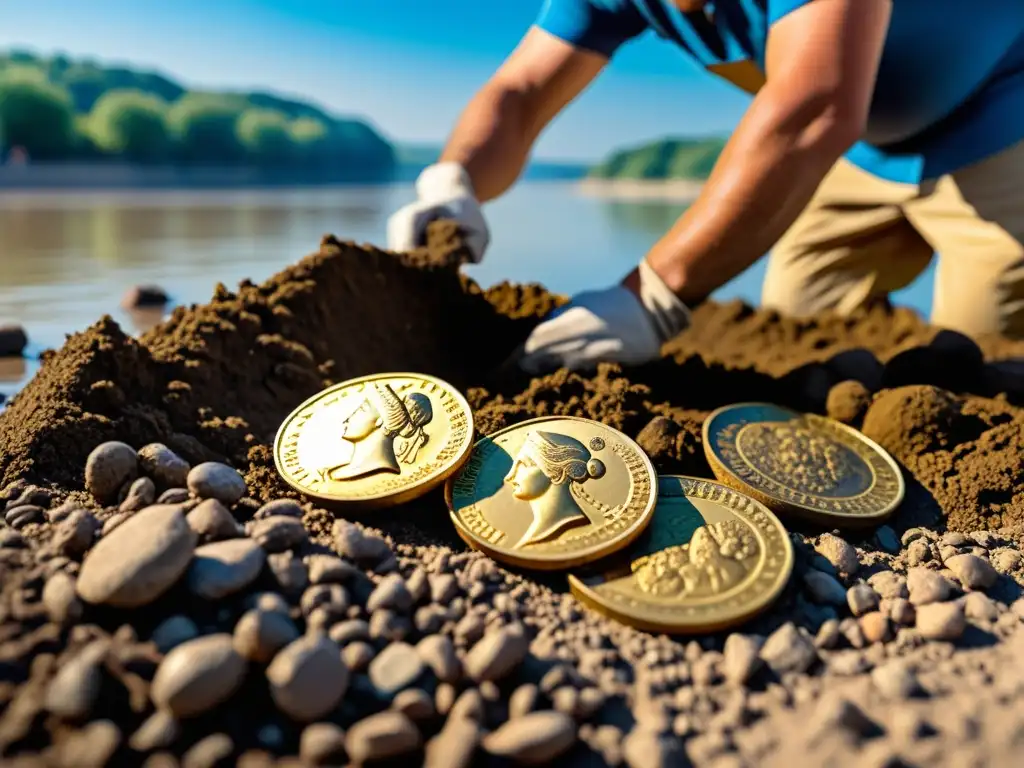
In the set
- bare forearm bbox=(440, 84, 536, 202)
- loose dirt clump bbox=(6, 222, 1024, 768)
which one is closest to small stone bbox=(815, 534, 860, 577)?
loose dirt clump bbox=(6, 222, 1024, 768)

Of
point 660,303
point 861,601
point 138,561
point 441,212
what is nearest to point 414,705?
point 138,561

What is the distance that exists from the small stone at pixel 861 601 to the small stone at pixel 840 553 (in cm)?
11

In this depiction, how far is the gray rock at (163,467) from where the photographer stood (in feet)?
4.33

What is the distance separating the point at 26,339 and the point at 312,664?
2.46m

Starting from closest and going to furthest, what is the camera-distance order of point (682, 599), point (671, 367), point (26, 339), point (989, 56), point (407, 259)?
point (682, 599) < point (671, 367) < point (407, 259) < point (989, 56) < point (26, 339)

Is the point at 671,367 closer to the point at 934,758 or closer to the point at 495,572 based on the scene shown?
the point at 495,572

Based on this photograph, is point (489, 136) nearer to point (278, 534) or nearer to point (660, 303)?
point (660, 303)

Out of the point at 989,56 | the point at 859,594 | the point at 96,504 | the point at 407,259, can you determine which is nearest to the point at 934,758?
the point at 859,594

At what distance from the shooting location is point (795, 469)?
5.20 feet

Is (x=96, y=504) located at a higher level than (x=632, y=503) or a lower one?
lower

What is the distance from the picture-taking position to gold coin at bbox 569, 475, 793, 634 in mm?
1108

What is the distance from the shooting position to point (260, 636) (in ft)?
2.98

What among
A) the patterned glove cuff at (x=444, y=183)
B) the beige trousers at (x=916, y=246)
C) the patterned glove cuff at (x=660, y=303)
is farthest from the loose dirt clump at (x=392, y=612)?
the beige trousers at (x=916, y=246)

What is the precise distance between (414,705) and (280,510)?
48 cm
